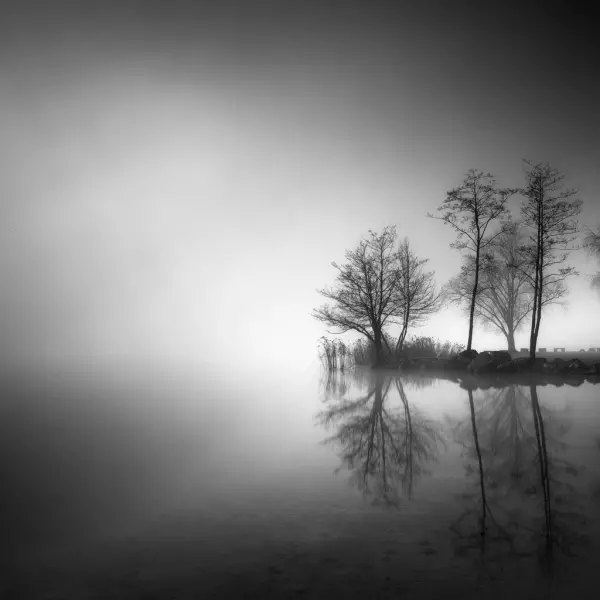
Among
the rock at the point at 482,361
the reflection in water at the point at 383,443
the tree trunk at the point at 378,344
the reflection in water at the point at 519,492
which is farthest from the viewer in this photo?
the tree trunk at the point at 378,344

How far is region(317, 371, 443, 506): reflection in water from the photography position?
6.19 m

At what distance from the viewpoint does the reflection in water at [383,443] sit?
619 cm

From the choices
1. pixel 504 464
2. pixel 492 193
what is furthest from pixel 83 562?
pixel 492 193

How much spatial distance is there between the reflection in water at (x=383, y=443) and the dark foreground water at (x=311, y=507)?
5 centimetres

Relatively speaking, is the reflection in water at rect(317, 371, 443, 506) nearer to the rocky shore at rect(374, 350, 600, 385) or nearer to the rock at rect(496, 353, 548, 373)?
the rocky shore at rect(374, 350, 600, 385)

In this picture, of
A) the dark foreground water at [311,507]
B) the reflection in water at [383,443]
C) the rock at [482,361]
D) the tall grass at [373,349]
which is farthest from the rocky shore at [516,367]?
the reflection in water at [383,443]

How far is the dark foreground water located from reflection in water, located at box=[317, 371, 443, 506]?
0.18 ft

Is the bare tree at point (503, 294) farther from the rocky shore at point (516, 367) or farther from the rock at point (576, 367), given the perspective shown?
the rock at point (576, 367)

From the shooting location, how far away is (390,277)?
120 ft

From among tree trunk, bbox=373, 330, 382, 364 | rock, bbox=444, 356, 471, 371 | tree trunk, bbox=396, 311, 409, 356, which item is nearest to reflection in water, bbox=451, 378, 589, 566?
rock, bbox=444, 356, 471, 371

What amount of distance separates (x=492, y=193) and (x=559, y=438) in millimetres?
27152

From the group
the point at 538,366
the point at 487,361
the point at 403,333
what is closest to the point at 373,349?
the point at 403,333

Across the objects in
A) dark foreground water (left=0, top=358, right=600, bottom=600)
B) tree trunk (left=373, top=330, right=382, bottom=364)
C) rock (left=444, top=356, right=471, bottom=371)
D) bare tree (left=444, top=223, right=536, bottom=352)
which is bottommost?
dark foreground water (left=0, top=358, right=600, bottom=600)

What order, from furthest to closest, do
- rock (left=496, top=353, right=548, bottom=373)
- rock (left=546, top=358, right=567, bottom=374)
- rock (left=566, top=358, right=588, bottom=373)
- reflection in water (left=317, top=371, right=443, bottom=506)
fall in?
rock (left=496, top=353, right=548, bottom=373), rock (left=546, top=358, right=567, bottom=374), rock (left=566, top=358, right=588, bottom=373), reflection in water (left=317, top=371, right=443, bottom=506)
